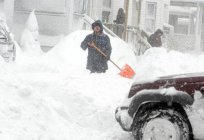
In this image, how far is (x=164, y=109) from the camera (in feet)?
20.4

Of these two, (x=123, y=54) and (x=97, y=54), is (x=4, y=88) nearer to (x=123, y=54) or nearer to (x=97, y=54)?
(x=97, y=54)

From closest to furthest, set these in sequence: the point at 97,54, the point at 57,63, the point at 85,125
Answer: the point at 85,125 < the point at 97,54 < the point at 57,63

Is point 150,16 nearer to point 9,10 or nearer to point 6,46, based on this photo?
point 9,10

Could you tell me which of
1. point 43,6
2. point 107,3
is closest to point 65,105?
point 43,6

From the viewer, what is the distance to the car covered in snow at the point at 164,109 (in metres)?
6.06

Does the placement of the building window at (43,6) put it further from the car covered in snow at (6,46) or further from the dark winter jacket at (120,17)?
the car covered in snow at (6,46)

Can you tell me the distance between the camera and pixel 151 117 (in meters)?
6.16

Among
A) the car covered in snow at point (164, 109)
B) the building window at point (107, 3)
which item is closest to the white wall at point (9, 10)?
the building window at point (107, 3)

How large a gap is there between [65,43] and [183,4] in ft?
77.2

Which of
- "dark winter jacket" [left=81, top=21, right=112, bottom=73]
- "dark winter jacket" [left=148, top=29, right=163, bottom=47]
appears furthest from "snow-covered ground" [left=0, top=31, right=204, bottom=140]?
"dark winter jacket" [left=148, top=29, right=163, bottom=47]

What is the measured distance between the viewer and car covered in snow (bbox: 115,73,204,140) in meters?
6.06

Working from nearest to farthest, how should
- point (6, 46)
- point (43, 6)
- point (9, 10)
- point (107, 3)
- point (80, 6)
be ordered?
point (6, 46) → point (9, 10) → point (43, 6) → point (80, 6) → point (107, 3)

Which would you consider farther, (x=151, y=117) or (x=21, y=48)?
(x=21, y=48)

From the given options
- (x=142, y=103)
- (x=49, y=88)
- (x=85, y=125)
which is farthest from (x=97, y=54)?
(x=142, y=103)
